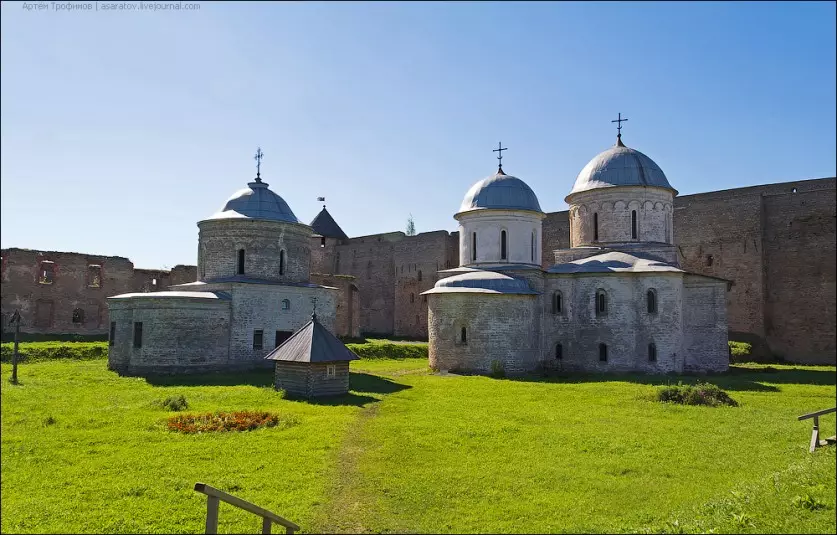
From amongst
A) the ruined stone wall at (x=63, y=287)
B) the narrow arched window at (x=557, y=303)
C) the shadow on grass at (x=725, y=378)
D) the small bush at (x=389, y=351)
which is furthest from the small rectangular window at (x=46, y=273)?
the narrow arched window at (x=557, y=303)

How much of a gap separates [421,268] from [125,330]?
20.1m

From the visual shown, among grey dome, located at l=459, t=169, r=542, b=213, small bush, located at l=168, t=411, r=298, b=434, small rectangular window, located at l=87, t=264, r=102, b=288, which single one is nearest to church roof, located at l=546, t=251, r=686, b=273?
grey dome, located at l=459, t=169, r=542, b=213

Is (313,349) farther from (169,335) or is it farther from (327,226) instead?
(327,226)

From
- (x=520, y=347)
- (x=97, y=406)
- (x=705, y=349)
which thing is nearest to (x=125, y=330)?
(x=97, y=406)

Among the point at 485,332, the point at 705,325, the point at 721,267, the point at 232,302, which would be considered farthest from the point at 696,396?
the point at 721,267

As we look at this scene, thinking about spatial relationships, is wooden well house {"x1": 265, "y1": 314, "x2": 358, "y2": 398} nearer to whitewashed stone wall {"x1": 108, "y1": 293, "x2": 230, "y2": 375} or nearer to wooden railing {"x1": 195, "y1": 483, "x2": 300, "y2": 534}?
whitewashed stone wall {"x1": 108, "y1": 293, "x2": 230, "y2": 375}

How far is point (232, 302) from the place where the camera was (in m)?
21.0

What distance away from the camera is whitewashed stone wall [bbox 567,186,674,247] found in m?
23.8

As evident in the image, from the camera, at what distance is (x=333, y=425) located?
12.0 metres

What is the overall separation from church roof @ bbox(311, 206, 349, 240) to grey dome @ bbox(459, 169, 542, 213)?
63.5ft

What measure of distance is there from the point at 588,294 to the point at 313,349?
10.9m

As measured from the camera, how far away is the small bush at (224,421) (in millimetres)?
11562

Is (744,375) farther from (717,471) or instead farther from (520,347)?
(717,471)

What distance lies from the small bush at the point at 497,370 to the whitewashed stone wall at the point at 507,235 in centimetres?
468
